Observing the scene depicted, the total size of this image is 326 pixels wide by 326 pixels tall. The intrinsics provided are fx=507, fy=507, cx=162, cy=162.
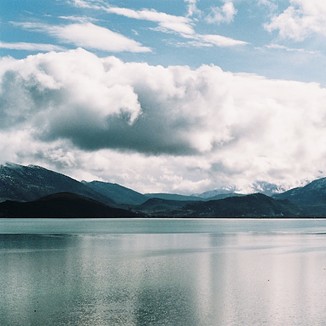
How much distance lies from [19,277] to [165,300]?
1135 inches

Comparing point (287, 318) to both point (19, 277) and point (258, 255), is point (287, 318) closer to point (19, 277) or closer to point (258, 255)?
point (19, 277)

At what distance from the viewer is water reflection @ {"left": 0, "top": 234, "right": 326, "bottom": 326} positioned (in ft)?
169

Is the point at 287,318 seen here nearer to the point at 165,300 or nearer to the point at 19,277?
the point at 165,300

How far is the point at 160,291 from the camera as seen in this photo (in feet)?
218

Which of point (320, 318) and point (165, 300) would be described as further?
point (165, 300)

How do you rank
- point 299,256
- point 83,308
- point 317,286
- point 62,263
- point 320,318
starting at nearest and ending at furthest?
1. point 320,318
2. point 83,308
3. point 317,286
4. point 62,263
5. point 299,256

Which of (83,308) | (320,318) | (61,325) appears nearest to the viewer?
(61,325)

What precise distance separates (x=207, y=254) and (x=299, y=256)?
21.4 metres

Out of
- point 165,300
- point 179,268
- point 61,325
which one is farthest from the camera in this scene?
point 179,268

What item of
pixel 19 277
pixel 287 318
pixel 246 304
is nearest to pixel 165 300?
pixel 246 304

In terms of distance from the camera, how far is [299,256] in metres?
118

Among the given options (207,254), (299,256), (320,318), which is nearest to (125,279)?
(320,318)

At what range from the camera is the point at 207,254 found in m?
122

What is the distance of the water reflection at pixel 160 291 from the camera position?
51.7 meters
